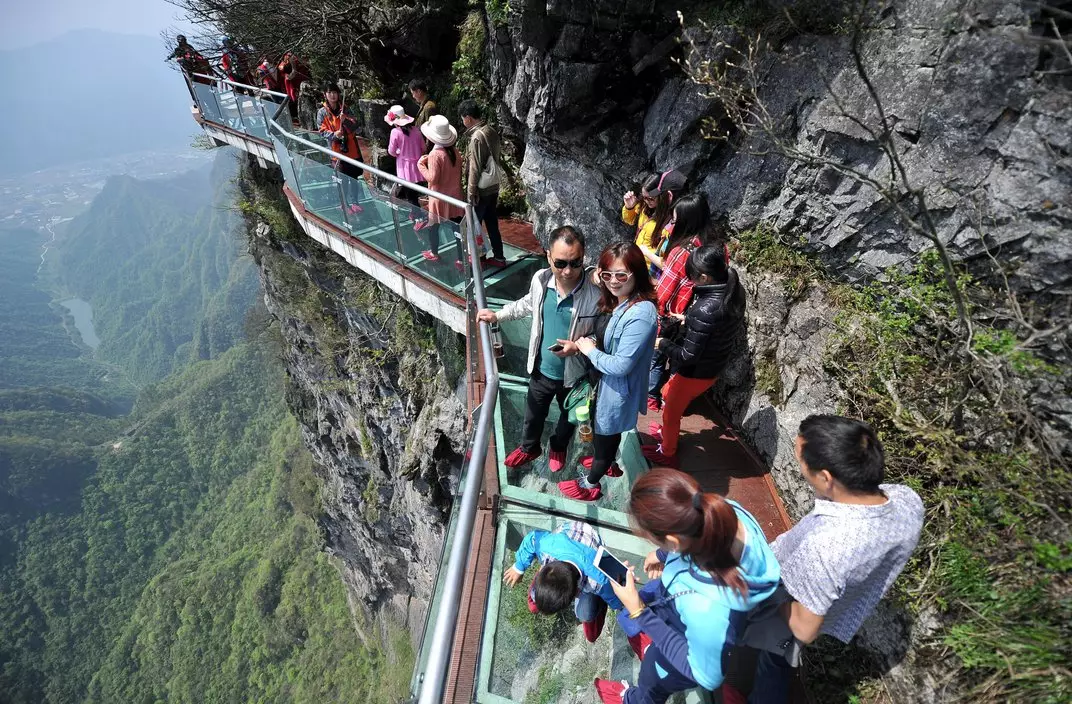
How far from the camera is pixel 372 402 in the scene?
1057 centimetres

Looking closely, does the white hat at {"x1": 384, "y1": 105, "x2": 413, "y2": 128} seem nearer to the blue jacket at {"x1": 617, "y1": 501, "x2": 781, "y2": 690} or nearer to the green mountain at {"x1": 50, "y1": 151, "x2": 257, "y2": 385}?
the blue jacket at {"x1": 617, "y1": 501, "x2": 781, "y2": 690}

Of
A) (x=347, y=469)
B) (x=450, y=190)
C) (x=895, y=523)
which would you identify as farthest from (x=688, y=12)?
(x=347, y=469)

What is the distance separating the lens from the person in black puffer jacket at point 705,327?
3.23 metres

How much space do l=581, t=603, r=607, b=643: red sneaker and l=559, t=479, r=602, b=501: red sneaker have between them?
86 cm

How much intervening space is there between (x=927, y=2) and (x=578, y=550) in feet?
14.3

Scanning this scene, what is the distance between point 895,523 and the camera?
5.97 feet

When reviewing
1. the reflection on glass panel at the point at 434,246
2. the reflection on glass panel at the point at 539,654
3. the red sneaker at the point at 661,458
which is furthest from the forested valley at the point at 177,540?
the reflection on glass panel at the point at 539,654

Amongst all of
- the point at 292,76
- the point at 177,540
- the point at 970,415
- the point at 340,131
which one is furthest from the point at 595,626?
the point at 177,540

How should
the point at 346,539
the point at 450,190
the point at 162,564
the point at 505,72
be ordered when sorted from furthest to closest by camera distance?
the point at 162,564
the point at 346,539
the point at 505,72
the point at 450,190

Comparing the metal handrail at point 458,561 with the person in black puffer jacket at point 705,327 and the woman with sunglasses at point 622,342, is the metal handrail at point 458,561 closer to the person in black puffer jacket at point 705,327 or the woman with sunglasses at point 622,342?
the woman with sunglasses at point 622,342

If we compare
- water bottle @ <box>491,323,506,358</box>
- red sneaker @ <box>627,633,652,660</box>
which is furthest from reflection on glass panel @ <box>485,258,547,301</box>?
red sneaker @ <box>627,633,652,660</box>

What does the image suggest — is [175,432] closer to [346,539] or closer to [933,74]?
[346,539]

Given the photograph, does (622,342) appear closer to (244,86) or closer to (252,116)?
(244,86)

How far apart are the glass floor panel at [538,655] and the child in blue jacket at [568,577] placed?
0.07 m
